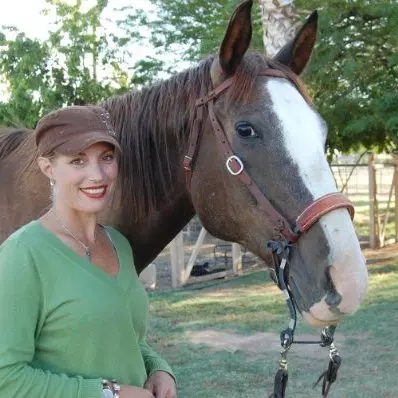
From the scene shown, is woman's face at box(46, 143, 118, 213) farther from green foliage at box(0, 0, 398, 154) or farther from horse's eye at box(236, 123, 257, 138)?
green foliage at box(0, 0, 398, 154)

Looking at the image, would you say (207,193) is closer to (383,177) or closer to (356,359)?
(356,359)

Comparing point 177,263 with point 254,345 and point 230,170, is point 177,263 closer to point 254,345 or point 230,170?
point 254,345

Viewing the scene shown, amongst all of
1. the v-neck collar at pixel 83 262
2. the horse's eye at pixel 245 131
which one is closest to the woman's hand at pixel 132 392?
the v-neck collar at pixel 83 262

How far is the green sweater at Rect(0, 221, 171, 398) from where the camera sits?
1516 mm

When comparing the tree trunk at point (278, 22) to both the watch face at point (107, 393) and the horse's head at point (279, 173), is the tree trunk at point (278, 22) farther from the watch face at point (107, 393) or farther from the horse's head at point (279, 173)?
the watch face at point (107, 393)

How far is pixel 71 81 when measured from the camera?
1230 cm

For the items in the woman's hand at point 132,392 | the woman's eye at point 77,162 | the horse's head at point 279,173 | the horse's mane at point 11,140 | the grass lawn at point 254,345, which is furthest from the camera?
the grass lawn at point 254,345

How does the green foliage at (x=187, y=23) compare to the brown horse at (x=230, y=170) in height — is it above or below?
above

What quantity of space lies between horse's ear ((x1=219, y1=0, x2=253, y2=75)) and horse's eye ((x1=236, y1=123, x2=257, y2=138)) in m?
0.25

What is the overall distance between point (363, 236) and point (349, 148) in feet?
18.5

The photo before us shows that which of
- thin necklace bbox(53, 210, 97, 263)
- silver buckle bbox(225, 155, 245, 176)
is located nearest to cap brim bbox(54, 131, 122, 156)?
thin necklace bbox(53, 210, 97, 263)

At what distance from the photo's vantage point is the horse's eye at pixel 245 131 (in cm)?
217

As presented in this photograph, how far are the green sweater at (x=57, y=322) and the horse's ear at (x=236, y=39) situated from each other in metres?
1.00

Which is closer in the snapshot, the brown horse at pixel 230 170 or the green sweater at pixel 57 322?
the green sweater at pixel 57 322
